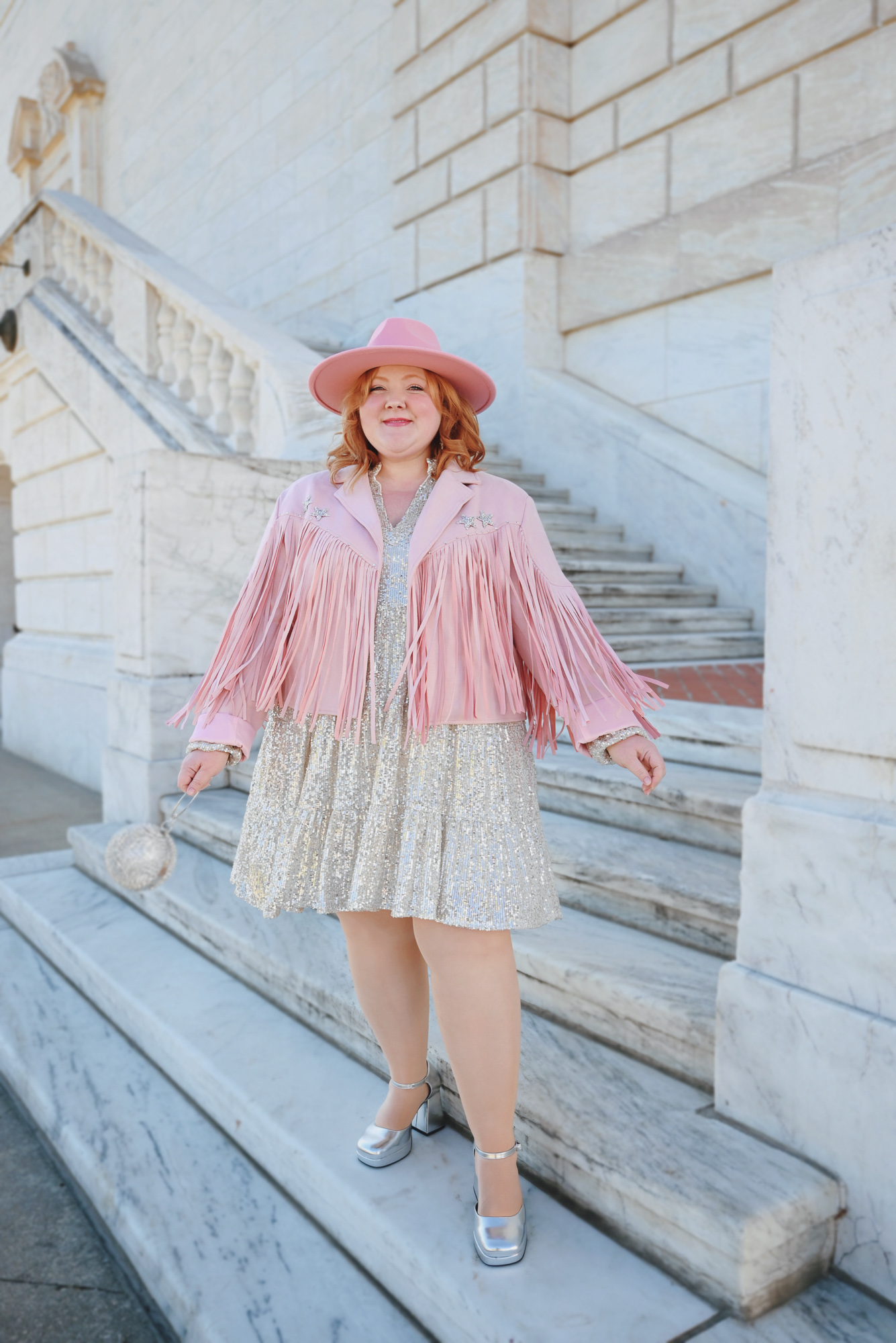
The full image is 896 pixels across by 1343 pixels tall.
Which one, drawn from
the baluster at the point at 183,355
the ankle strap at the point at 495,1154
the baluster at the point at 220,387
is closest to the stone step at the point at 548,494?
the baluster at the point at 220,387

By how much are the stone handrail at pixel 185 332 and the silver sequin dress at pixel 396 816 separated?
3.01 m

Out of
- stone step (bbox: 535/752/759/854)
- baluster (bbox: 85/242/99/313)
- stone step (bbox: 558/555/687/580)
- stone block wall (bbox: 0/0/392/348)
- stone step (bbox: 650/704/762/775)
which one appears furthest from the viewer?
stone block wall (bbox: 0/0/392/348)

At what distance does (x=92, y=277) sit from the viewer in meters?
7.24

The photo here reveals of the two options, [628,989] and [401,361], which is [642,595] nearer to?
[628,989]

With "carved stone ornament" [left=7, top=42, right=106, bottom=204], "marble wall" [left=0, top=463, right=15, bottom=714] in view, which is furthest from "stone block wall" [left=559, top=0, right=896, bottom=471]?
"carved stone ornament" [left=7, top=42, right=106, bottom=204]

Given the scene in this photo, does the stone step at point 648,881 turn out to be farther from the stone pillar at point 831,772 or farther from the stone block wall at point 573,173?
the stone block wall at point 573,173

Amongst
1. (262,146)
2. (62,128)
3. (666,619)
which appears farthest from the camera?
(62,128)

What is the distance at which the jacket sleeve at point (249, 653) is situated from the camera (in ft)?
5.80

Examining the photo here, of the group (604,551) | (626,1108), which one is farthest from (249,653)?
(604,551)

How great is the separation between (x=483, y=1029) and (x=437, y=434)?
1099 millimetres

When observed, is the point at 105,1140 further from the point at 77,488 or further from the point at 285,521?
the point at 77,488

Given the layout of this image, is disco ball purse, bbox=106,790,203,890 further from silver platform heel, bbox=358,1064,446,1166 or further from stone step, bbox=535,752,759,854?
stone step, bbox=535,752,759,854

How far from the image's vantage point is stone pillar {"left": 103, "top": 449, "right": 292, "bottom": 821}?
3.92 m

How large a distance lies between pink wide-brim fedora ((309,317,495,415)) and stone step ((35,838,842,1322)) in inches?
54.3
